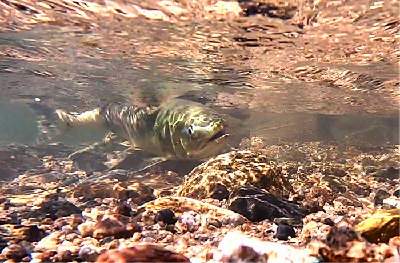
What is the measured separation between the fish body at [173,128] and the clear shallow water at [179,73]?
2217mm

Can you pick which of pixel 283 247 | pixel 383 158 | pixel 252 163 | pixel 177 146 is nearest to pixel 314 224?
pixel 283 247

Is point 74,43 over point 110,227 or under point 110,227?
over

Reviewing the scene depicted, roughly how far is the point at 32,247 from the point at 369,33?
944 cm

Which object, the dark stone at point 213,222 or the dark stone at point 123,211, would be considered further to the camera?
the dark stone at point 123,211

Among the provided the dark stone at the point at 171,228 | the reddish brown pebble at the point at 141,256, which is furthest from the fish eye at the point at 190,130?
the reddish brown pebble at the point at 141,256

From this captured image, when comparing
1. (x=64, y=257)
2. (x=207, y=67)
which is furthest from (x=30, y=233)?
(x=207, y=67)

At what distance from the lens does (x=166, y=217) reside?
4391mm

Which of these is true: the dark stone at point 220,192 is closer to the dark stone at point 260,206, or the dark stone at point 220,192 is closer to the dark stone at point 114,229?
the dark stone at point 260,206

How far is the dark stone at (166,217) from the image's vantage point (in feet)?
14.4

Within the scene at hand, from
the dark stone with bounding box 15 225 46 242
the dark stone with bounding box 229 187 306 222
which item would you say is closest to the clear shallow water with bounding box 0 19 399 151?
the dark stone with bounding box 229 187 306 222

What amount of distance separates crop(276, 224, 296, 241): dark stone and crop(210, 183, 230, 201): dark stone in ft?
6.23

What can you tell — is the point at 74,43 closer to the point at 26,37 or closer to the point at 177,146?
the point at 26,37

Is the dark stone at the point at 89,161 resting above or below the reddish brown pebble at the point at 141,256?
below

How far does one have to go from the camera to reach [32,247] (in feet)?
11.5
